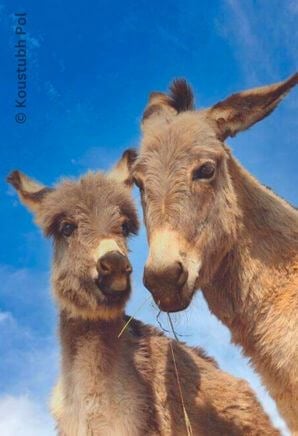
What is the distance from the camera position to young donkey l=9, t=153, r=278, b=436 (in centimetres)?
772

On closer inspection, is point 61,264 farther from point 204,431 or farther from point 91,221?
point 204,431

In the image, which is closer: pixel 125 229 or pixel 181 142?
pixel 181 142

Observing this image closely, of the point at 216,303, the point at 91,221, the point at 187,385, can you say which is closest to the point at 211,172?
the point at 216,303

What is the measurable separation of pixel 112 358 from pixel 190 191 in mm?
2919

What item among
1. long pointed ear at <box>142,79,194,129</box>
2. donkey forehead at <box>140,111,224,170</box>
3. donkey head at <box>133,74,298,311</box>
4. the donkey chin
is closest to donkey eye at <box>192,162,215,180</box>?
donkey head at <box>133,74,298,311</box>

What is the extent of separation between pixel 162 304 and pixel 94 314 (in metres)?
2.70

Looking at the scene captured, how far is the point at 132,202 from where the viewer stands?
9.14 m

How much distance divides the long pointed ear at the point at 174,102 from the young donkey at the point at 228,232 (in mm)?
644

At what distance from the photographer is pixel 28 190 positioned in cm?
988

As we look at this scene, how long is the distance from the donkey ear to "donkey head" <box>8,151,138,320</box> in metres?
2.10

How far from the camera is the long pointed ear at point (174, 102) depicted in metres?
7.47

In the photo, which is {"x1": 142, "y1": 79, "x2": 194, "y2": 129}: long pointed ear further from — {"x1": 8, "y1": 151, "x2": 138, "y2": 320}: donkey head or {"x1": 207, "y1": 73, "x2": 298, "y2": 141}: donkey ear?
{"x1": 8, "y1": 151, "x2": 138, "y2": 320}: donkey head

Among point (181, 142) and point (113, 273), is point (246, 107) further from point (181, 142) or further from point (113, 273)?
point (113, 273)

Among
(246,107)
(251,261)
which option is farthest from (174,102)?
(251,261)
